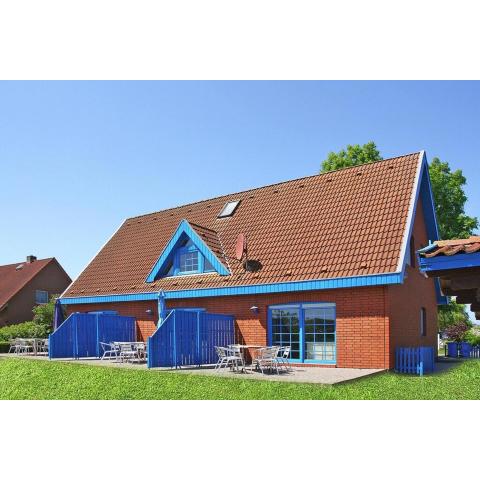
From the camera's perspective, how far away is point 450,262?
5.01m

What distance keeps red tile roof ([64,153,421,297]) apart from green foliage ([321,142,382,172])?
1437 cm

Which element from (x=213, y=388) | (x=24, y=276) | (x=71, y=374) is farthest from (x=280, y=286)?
(x=24, y=276)

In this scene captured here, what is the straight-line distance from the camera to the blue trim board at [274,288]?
1627 centimetres

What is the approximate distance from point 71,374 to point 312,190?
40.3 feet

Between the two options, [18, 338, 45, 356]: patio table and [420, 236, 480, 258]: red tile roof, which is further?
[18, 338, 45, 356]: patio table

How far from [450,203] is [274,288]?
23291 mm

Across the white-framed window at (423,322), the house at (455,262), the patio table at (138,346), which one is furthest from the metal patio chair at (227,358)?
the house at (455,262)

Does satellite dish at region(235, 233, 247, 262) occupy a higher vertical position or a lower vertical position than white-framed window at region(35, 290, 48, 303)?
higher

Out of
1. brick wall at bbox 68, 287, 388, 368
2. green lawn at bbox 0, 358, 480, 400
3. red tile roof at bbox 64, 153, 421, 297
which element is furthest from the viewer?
red tile roof at bbox 64, 153, 421, 297

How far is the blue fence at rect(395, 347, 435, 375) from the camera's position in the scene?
16453 mm

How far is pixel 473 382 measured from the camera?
1458 centimetres

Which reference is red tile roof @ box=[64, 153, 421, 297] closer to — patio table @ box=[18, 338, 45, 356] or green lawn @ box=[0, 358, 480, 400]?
patio table @ box=[18, 338, 45, 356]

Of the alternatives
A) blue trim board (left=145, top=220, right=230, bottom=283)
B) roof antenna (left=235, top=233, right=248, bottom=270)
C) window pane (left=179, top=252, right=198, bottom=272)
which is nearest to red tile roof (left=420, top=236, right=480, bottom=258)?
roof antenna (left=235, top=233, right=248, bottom=270)

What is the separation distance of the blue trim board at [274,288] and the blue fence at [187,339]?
1.22 meters
